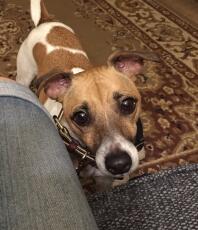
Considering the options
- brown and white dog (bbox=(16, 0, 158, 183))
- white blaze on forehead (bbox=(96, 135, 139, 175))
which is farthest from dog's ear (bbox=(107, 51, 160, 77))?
white blaze on forehead (bbox=(96, 135, 139, 175))

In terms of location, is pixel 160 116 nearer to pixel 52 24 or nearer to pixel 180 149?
pixel 180 149

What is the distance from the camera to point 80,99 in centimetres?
136

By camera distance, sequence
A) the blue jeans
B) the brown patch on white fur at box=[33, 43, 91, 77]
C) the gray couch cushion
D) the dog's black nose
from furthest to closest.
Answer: the brown patch on white fur at box=[33, 43, 91, 77]
the dog's black nose
the gray couch cushion
the blue jeans

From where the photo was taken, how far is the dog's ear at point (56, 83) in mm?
1376

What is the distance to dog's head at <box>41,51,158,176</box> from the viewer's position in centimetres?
125

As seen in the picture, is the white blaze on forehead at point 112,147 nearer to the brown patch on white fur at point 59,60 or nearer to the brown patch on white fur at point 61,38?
the brown patch on white fur at point 59,60

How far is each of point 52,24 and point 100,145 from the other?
831 mm

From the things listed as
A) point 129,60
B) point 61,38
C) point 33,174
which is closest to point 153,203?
point 33,174

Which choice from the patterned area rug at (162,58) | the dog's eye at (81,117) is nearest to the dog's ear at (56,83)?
the dog's eye at (81,117)

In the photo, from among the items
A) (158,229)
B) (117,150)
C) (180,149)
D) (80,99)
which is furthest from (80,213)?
(180,149)

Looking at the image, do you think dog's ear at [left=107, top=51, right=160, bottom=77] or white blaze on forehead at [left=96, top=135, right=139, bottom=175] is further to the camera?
dog's ear at [left=107, top=51, right=160, bottom=77]

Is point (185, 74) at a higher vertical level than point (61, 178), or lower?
lower

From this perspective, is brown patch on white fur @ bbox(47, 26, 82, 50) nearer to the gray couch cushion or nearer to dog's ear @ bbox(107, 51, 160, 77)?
dog's ear @ bbox(107, 51, 160, 77)

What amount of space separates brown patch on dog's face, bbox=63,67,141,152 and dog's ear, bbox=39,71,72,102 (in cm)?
4
